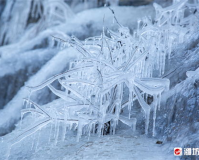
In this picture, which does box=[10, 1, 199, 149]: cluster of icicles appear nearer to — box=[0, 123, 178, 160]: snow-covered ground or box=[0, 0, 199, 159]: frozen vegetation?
box=[0, 0, 199, 159]: frozen vegetation

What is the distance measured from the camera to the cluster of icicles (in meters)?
2.81

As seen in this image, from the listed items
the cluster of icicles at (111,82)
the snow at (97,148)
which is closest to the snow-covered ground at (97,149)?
the snow at (97,148)

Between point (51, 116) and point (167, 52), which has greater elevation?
point (167, 52)

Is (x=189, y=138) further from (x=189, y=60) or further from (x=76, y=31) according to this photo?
(x=76, y=31)

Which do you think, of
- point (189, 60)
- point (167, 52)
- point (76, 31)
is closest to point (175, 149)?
point (189, 60)

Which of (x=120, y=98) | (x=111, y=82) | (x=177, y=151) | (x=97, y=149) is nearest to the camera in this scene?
(x=177, y=151)

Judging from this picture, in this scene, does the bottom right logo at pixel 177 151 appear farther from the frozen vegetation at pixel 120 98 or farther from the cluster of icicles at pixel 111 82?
the cluster of icicles at pixel 111 82

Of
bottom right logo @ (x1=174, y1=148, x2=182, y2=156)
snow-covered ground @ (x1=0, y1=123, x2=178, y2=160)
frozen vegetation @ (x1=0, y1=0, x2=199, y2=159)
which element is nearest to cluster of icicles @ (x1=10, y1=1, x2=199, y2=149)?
frozen vegetation @ (x1=0, y1=0, x2=199, y2=159)

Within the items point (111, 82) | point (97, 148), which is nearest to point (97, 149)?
point (97, 148)

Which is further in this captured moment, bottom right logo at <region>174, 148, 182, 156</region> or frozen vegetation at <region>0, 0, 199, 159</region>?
frozen vegetation at <region>0, 0, 199, 159</region>

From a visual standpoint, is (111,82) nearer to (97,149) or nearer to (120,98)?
(120,98)

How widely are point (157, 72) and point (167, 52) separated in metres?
0.38

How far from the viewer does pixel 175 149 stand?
2.33m

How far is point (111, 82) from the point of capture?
287cm
